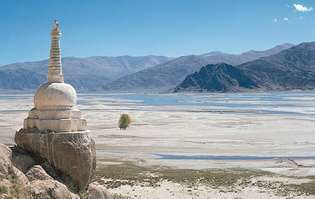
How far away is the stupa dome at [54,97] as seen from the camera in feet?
59.2

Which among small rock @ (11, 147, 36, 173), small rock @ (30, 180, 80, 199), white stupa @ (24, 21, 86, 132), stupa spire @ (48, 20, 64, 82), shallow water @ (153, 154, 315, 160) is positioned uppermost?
stupa spire @ (48, 20, 64, 82)

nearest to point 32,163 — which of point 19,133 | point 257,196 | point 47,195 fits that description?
point 19,133

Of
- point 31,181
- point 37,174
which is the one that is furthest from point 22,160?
point 31,181

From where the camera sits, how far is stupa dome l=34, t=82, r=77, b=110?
18047 millimetres

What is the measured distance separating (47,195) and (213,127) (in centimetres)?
6864

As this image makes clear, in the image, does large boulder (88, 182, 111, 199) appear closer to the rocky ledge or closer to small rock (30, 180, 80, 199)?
the rocky ledge

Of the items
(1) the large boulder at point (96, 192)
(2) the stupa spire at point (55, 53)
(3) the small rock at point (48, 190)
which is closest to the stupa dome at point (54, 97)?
(2) the stupa spire at point (55, 53)

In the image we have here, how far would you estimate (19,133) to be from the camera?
18375mm

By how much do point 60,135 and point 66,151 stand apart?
515mm

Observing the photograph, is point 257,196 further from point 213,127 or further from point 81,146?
point 213,127

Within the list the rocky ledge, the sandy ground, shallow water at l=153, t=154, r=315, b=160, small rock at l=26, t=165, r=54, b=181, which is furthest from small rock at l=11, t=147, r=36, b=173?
shallow water at l=153, t=154, r=315, b=160

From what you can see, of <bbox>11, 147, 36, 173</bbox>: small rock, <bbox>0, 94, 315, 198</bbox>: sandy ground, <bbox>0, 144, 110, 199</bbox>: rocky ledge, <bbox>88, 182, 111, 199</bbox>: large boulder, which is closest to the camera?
<bbox>0, 144, 110, 199</bbox>: rocky ledge

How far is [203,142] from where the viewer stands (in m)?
64.5

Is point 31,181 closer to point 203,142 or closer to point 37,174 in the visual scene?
point 37,174
